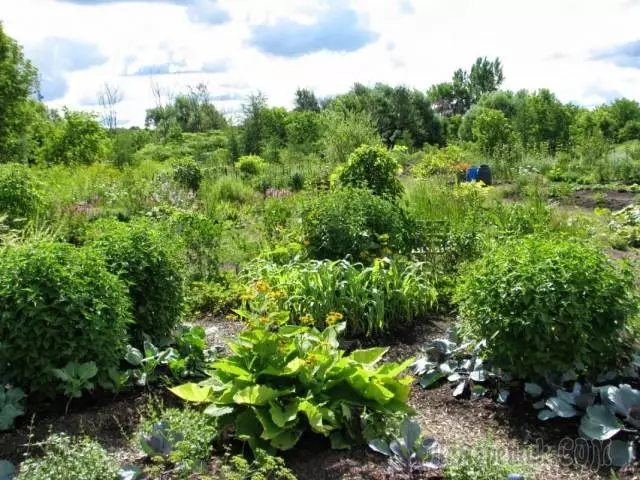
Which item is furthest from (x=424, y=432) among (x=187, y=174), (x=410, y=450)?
(x=187, y=174)

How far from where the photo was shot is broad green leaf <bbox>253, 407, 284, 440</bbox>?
2.91m

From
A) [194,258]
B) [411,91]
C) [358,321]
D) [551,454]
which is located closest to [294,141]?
[411,91]

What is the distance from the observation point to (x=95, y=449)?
2674 millimetres

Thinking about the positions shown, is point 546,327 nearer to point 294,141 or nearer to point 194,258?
point 194,258

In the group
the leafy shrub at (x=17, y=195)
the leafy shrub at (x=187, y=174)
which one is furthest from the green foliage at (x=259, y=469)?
the leafy shrub at (x=187, y=174)

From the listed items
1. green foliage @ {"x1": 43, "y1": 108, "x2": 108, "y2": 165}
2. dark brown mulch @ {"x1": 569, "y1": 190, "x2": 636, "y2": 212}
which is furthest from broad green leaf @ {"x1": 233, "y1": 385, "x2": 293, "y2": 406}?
green foliage @ {"x1": 43, "y1": 108, "x2": 108, "y2": 165}

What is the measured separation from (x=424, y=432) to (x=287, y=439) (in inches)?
32.6

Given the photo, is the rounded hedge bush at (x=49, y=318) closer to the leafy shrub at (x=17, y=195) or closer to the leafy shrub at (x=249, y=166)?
the leafy shrub at (x=17, y=195)

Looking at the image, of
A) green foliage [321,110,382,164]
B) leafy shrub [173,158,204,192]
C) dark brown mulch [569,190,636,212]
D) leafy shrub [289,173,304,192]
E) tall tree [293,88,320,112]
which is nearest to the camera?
dark brown mulch [569,190,636,212]

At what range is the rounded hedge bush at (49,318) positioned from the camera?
3.37 metres

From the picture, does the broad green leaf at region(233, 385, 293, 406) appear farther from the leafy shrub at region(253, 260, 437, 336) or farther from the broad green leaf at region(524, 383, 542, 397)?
the leafy shrub at region(253, 260, 437, 336)

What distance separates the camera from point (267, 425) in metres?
2.96

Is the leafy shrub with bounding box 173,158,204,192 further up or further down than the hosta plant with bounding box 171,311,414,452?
further up

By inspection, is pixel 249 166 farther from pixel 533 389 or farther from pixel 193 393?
pixel 533 389
